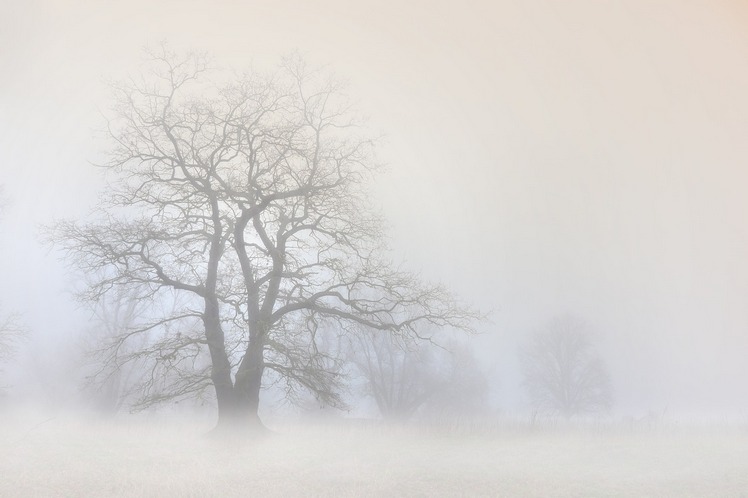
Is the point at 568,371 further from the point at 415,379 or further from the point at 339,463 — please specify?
the point at 339,463

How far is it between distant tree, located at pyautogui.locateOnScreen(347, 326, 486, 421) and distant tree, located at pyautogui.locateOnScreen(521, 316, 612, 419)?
489cm

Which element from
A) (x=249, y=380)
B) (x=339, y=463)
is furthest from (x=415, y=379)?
(x=339, y=463)

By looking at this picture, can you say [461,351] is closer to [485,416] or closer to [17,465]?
[485,416]

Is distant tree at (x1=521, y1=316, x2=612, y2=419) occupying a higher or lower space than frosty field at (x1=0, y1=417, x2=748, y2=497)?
higher

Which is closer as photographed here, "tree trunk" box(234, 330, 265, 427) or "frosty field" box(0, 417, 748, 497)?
"frosty field" box(0, 417, 748, 497)

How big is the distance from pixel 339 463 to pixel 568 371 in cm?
1575

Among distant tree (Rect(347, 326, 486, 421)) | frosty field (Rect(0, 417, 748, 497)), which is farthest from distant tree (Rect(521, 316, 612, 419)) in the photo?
frosty field (Rect(0, 417, 748, 497))

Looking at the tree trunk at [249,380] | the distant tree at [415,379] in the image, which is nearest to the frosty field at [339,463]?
the tree trunk at [249,380]

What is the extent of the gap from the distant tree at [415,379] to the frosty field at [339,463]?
11.4 ft

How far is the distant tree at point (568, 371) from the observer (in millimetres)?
22094

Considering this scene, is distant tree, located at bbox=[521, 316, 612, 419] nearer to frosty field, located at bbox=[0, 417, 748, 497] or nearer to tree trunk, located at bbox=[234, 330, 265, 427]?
frosty field, located at bbox=[0, 417, 748, 497]

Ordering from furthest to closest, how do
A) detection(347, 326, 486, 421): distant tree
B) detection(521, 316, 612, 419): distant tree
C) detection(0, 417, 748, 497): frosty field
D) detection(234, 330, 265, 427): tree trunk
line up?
detection(521, 316, 612, 419): distant tree → detection(347, 326, 486, 421): distant tree → detection(234, 330, 265, 427): tree trunk → detection(0, 417, 748, 497): frosty field

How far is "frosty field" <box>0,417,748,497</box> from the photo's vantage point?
26.7 ft

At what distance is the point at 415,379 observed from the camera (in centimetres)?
1744
